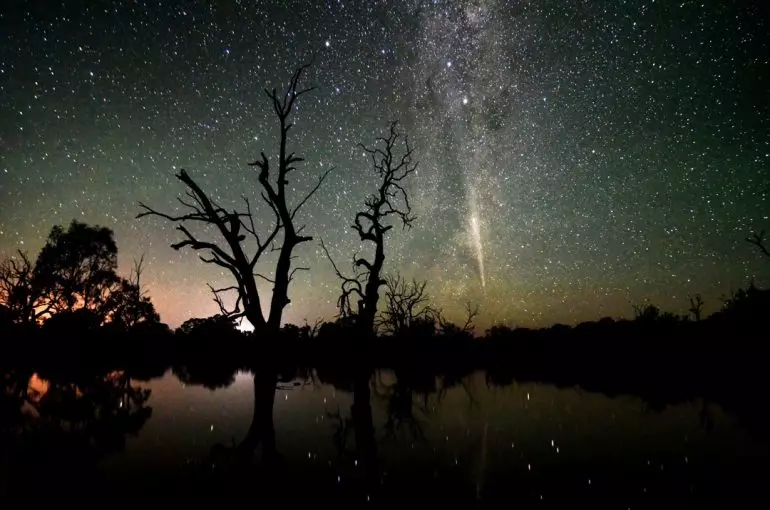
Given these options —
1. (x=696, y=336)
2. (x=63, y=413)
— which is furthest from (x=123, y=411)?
(x=696, y=336)

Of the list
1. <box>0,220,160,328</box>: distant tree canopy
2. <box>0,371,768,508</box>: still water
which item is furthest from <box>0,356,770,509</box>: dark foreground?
<box>0,220,160,328</box>: distant tree canopy

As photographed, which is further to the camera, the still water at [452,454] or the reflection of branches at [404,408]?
the reflection of branches at [404,408]

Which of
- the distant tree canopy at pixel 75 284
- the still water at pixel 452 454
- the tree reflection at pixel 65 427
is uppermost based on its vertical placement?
the distant tree canopy at pixel 75 284

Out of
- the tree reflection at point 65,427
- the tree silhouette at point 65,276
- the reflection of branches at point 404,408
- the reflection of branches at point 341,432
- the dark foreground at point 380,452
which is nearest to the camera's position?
the dark foreground at point 380,452

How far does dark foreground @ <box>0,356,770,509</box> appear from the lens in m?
3.09

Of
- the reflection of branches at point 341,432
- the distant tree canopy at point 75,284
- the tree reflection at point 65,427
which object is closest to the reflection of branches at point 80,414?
the tree reflection at point 65,427

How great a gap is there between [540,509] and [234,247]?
10.3m

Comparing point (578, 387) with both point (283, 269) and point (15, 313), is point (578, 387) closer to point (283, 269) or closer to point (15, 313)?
point (283, 269)

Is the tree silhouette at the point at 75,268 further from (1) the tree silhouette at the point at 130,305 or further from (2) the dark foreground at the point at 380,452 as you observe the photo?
(2) the dark foreground at the point at 380,452

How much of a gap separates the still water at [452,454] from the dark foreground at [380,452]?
0.02 m

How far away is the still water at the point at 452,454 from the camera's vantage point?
3193 mm

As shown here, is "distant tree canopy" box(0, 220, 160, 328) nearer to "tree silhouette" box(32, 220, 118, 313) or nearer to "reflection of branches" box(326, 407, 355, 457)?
"tree silhouette" box(32, 220, 118, 313)

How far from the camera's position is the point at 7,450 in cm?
413

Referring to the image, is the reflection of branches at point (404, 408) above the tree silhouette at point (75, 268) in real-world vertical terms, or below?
below
